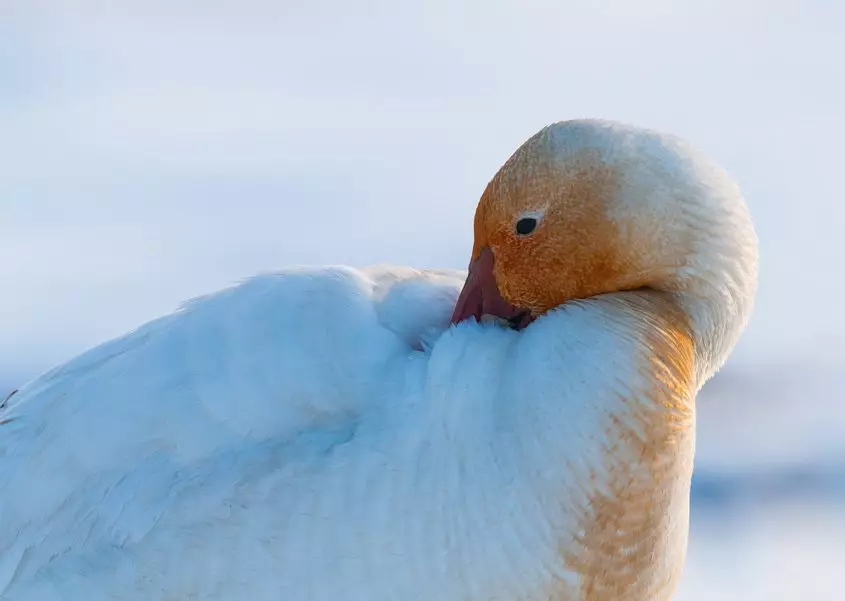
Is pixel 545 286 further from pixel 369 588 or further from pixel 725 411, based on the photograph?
pixel 725 411

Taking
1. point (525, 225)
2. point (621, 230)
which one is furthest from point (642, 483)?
point (525, 225)

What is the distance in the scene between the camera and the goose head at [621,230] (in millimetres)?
3744

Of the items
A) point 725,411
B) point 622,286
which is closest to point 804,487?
point 725,411

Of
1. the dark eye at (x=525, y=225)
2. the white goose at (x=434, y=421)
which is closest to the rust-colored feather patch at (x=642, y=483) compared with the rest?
the white goose at (x=434, y=421)

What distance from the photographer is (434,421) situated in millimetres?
3604

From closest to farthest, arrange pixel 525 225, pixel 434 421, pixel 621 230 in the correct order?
pixel 434 421 → pixel 621 230 → pixel 525 225

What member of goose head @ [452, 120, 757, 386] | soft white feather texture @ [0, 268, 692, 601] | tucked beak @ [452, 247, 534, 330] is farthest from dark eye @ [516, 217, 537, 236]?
soft white feather texture @ [0, 268, 692, 601]

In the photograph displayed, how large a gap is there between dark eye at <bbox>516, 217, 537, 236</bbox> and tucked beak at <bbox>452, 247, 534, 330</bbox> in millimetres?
137

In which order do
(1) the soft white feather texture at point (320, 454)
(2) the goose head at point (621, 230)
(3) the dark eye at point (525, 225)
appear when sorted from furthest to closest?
(3) the dark eye at point (525, 225) < (2) the goose head at point (621, 230) < (1) the soft white feather texture at point (320, 454)

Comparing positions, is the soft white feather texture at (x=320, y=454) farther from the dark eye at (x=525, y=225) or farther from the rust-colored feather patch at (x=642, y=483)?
the dark eye at (x=525, y=225)

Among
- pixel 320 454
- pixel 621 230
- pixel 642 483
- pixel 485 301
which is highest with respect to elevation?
pixel 621 230

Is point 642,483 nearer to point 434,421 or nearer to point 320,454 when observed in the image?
point 434,421

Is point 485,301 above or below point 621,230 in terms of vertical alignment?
below

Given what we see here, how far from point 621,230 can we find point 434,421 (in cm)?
73
